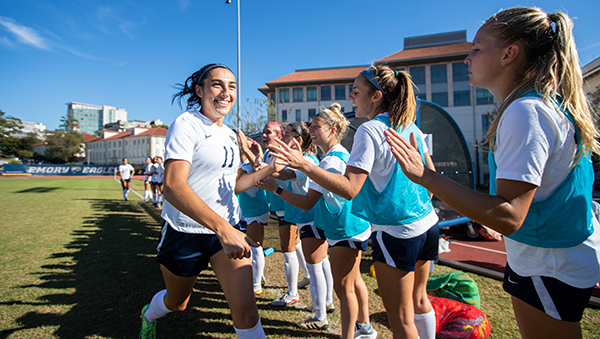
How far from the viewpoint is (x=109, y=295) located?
13.0ft

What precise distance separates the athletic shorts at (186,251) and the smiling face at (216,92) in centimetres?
91

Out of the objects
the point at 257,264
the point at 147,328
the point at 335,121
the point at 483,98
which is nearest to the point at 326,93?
the point at 483,98

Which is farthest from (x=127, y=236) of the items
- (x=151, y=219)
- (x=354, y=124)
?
(x=354, y=124)

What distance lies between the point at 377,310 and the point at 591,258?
268 cm

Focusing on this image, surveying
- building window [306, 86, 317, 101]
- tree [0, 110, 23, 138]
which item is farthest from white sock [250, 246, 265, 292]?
tree [0, 110, 23, 138]

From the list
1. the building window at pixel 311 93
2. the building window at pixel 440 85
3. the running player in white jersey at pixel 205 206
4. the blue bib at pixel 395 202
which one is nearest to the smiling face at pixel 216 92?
the running player in white jersey at pixel 205 206

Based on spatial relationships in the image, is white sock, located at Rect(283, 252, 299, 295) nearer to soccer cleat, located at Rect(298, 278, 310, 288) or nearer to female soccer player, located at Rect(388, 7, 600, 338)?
soccer cleat, located at Rect(298, 278, 310, 288)

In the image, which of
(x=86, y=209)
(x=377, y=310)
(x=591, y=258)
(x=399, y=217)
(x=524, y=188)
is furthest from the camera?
(x=86, y=209)

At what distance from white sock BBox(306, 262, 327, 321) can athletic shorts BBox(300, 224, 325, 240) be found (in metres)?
0.31

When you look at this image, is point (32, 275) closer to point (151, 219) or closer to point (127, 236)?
point (127, 236)

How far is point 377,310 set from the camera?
3.47 metres

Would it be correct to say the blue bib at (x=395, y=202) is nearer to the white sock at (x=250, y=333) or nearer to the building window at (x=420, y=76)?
the white sock at (x=250, y=333)

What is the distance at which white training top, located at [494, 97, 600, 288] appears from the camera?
3.31ft

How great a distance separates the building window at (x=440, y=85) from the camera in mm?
36188
